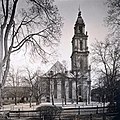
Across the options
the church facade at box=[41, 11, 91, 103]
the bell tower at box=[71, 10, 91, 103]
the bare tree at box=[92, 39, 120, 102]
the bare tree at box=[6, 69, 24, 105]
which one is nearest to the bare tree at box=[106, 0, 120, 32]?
the bell tower at box=[71, 10, 91, 103]

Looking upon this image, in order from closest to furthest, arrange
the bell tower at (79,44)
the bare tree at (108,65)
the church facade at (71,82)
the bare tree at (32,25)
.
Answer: the bare tree at (32,25) < the bell tower at (79,44) < the bare tree at (108,65) < the church facade at (71,82)

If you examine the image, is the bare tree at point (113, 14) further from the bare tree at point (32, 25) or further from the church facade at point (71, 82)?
the church facade at point (71, 82)

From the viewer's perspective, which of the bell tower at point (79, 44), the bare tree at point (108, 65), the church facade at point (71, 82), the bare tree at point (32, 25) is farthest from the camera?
the church facade at point (71, 82)

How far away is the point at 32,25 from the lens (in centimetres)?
300

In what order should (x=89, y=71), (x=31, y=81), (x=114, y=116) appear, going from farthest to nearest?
(x=31, y=81), (x=89, y=71), (x=114, y=116)

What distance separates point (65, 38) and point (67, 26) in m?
0.19

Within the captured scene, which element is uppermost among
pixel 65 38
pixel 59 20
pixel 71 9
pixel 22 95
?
pixel 71 9

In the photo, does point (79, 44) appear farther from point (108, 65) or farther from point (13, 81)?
point (13, 81)

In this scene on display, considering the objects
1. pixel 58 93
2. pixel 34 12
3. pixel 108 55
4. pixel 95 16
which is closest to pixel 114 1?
pixel 95 16

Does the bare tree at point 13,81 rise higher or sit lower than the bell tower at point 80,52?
lower

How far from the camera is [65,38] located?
10.5 feet

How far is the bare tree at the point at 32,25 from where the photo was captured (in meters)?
2.78

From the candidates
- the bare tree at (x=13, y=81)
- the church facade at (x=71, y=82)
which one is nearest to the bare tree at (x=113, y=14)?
the church facade at (x=71, y=82)

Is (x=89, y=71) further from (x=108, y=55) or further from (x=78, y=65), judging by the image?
(x=108, y=55)
